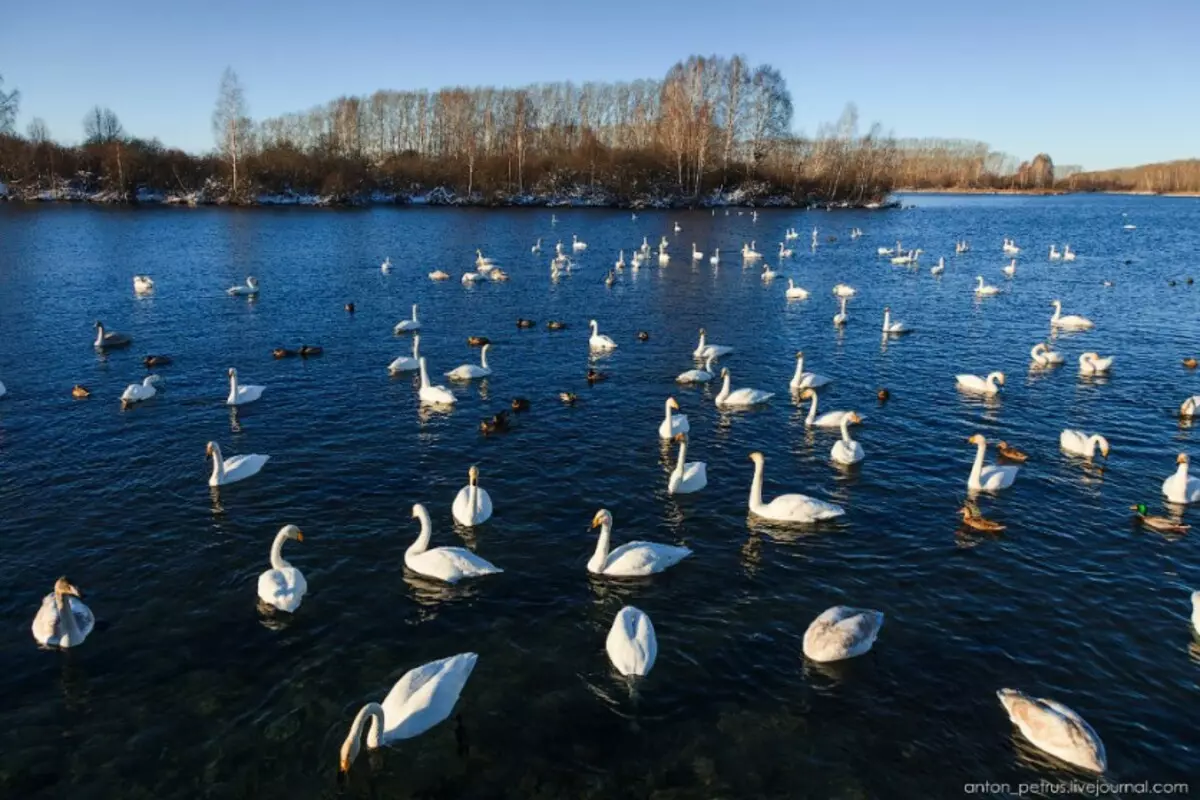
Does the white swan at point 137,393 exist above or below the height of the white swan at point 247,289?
below

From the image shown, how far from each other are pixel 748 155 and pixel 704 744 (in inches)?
5742

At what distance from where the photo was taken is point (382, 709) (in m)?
12.0

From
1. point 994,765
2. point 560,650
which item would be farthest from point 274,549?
point 994,765

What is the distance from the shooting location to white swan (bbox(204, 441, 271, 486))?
20641 millimetres

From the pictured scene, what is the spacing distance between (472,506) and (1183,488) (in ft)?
61.2

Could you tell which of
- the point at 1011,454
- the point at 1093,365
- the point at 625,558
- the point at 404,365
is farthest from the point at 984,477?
the point at 404,365

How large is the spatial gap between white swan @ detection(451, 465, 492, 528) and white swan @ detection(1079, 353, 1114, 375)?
2736 centimetres

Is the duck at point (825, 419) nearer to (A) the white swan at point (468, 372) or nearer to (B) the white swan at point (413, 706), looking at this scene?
(A) the white swan at point (468, 372)

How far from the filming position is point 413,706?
39.9 feet

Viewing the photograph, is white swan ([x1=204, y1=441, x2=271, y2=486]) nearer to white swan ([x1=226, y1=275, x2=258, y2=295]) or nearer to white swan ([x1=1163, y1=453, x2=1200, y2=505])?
white swan ([x1=1163, y1=453, x2=1200, y2=505])

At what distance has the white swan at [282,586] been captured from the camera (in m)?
15.3

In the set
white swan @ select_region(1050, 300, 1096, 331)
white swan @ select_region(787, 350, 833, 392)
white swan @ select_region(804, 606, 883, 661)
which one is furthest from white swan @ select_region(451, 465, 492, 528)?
white swan @ select_region(1050, 300, 1096, 331)

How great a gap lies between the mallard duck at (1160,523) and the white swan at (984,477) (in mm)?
3006

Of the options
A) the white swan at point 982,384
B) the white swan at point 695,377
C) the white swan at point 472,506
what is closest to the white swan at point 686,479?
the white swan at point 472,506
